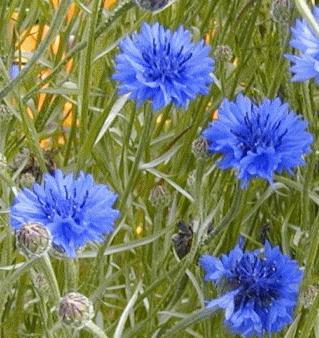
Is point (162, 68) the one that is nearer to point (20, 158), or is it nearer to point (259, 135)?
point (259, 135)

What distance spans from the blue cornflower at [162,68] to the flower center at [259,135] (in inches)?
2.2

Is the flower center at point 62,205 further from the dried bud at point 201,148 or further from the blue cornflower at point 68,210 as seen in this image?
the dried bud at point 201,148

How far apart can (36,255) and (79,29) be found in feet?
1.52

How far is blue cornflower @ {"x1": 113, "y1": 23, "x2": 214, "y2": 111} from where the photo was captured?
814mm

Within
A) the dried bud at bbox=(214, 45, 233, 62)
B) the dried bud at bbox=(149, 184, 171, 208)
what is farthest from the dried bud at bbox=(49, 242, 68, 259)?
the dried bud at bbox=(214, 45, 233, 62)

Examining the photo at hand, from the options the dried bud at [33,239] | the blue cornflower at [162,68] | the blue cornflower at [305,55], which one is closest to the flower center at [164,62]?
the blue cornflower at [162,68]

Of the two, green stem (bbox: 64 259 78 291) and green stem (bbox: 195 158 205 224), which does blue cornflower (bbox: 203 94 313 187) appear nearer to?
green stem (bbox: 195 158 205 224)

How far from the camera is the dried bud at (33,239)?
2.13 feet

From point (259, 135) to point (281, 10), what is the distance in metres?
0.11

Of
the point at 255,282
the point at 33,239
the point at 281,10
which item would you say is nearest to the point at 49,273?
the point at 33,239

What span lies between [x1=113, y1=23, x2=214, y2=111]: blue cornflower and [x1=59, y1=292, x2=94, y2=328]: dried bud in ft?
0.66

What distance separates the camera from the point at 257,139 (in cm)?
79

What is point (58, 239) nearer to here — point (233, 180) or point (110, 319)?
point (233, 180)

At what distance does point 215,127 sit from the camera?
792 mm
